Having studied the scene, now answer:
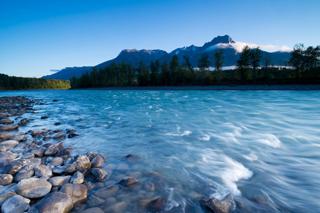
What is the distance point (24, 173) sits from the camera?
6902 mm

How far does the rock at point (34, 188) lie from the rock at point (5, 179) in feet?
3.12

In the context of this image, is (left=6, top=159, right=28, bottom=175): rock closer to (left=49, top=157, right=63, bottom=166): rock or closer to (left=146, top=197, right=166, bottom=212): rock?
(left=49, top=157, right=63, bottom=166): rock

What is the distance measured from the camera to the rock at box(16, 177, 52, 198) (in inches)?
221

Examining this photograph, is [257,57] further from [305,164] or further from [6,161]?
[6,161]

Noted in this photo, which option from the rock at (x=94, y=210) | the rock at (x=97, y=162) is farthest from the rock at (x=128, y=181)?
the rock at (x=97, y=162)

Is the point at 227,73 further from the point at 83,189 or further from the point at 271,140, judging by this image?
the point at 83,189

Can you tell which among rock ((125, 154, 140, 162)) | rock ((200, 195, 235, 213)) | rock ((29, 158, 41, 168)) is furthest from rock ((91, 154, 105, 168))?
rock ((200, 195, 235, 213))

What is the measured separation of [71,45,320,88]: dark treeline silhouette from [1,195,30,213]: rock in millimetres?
73229

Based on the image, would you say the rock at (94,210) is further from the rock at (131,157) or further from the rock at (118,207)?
the rock at (131,157)

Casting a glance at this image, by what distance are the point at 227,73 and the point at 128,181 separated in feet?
306

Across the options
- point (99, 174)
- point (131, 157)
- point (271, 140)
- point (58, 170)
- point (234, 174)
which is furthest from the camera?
point (271, 140)

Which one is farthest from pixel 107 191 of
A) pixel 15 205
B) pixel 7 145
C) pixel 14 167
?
pixel 7 145

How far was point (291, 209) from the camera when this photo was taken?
5.57 metres

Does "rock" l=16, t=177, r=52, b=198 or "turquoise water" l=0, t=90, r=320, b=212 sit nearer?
"rock" l=16, t=177, r=52, b=198
